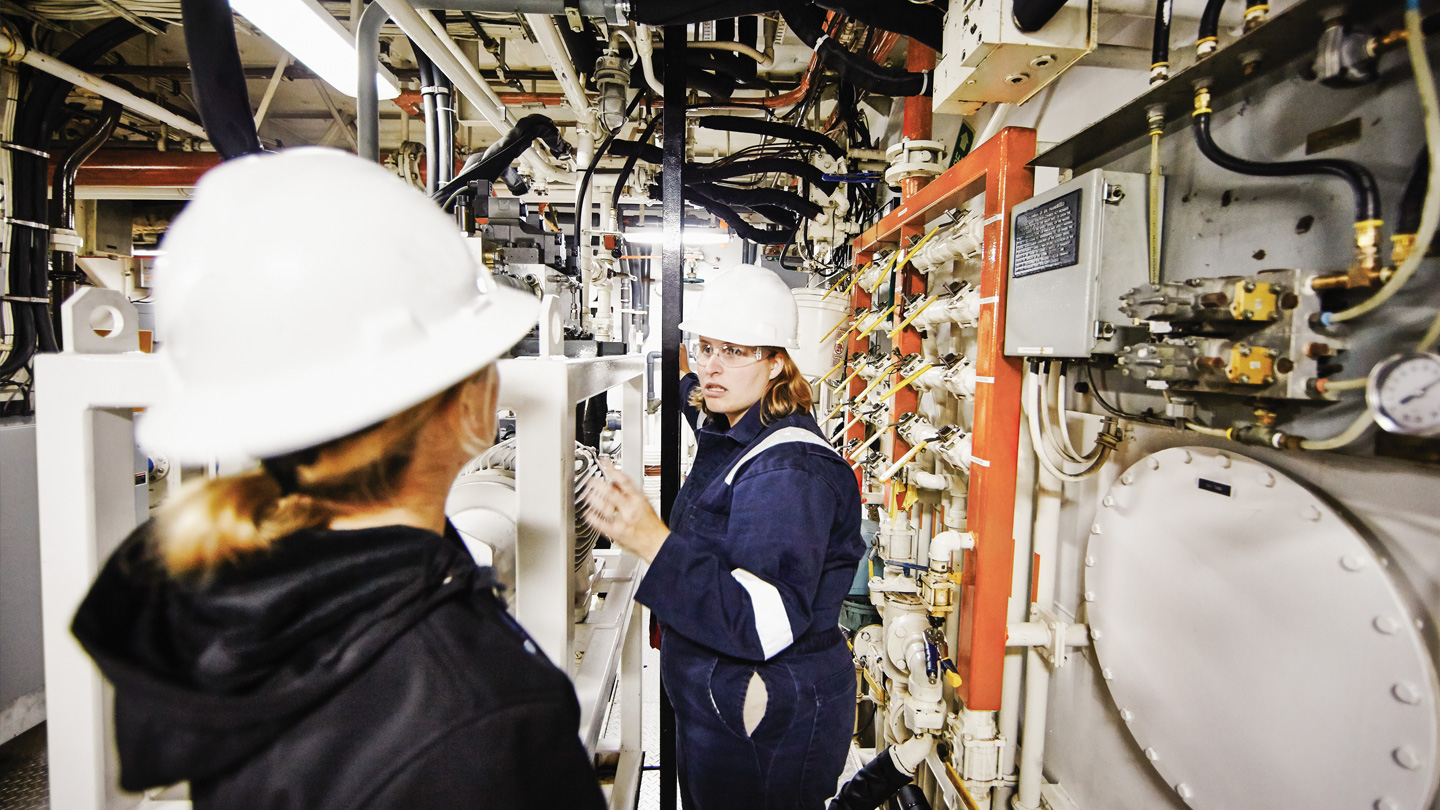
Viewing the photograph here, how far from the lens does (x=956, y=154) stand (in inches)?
86.9

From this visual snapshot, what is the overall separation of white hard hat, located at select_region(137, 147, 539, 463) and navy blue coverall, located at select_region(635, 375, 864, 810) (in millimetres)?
645

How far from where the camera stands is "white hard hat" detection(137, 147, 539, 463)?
0.47 meters

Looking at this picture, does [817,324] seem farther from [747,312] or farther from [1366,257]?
[1366,257]

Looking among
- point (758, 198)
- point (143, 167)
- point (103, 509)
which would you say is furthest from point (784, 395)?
point (143, 167)

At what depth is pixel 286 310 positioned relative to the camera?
48 cm

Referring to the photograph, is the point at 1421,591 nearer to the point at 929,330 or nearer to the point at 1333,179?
the point at 1333,179

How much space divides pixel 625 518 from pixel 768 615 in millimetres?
335

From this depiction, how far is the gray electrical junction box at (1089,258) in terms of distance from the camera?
1.08 meters

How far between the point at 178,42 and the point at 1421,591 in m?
5.28

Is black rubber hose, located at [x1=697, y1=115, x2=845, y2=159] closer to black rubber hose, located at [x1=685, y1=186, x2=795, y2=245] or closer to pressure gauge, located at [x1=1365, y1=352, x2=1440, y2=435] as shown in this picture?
black rubber hose, located at [x1=685, y1=186, x2=795, y2=245]

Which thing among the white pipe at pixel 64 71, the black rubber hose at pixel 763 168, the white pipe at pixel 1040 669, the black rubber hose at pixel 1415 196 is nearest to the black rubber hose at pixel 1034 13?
the black rubber hose at pixel 1415 196

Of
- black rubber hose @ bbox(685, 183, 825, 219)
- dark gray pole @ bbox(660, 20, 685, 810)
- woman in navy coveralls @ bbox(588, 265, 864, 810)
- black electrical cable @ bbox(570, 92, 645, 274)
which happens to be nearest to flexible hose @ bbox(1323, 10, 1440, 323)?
woman in navy coveralls @ bbox(588, 265, 864, 810)

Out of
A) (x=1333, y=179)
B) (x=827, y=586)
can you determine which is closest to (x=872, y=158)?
(x=1333, y=179)

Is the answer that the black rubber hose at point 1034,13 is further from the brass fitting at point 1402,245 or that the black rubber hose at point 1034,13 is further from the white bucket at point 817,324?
the white bucket at point 817,324
